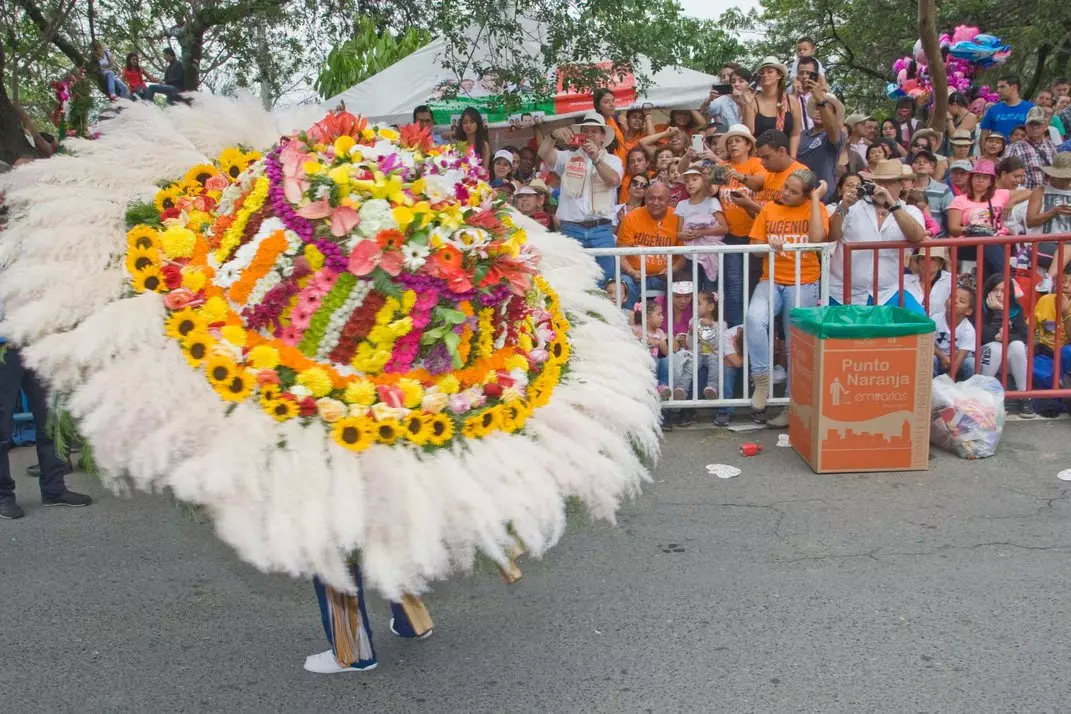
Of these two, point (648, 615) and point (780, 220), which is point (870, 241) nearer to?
point (780, 220)

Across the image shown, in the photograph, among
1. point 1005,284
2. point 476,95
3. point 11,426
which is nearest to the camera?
point 11,426

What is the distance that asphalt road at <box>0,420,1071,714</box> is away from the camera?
11.8ft

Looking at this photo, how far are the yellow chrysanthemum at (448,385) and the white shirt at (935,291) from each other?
4.67 meters

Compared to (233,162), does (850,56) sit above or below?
above

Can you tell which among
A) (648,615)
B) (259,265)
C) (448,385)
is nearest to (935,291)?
(648,615)

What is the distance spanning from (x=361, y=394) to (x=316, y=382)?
Answer: 14 centimetres

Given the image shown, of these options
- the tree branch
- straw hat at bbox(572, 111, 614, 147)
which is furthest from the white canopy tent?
the tree branch

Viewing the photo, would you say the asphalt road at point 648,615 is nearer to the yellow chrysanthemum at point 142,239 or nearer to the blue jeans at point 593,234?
the yellow chrysanthemum at point 142,239

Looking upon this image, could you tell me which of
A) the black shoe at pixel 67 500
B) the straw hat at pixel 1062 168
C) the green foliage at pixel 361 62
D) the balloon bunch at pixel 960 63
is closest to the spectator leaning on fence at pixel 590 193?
the straw hat at pixel 1062 168

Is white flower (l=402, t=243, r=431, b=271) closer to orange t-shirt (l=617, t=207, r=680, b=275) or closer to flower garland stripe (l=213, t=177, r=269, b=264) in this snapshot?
flower garland stripe (l=213, t=177, r=269, b=264)

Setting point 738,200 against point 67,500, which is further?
point 738,200

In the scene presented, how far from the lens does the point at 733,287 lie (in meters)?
7.21

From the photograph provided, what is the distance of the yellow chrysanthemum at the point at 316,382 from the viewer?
3105mm

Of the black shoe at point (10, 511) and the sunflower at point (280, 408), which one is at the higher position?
the sunflower at point (280, 408)
